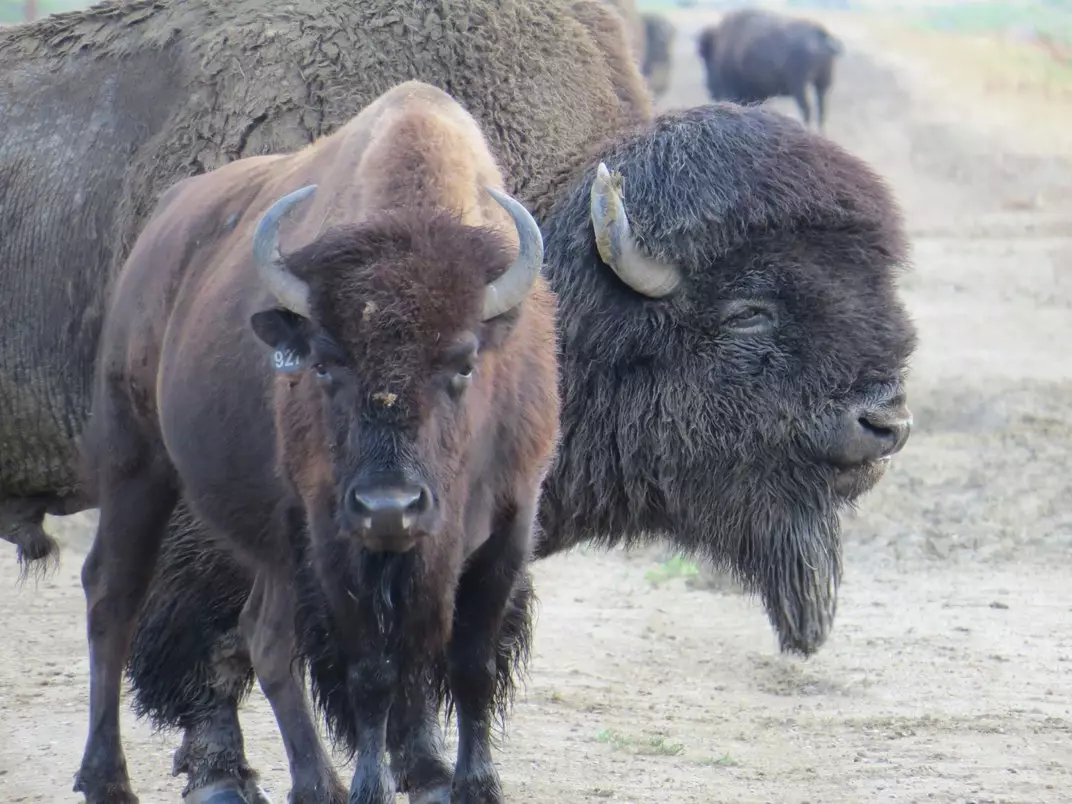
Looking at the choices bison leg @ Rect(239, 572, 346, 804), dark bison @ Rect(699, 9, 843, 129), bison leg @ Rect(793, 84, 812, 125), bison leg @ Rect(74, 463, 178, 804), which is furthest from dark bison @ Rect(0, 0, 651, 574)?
bison leg @ Rect(793, 84, 812, 125)

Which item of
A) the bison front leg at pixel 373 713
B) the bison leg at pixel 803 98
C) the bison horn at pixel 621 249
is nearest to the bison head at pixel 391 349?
the bison front leg at pixel 373 713

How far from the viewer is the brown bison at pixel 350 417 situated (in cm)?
328

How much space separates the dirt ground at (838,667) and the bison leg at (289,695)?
2.37ft

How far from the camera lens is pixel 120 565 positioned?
4574 millimetres

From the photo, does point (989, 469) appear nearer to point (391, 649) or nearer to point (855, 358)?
point (855, 358)

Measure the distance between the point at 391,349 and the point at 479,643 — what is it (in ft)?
2.95

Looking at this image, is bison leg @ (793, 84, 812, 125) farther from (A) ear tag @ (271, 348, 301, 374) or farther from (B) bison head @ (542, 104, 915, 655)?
(A) ear tag @ (271, 348, 301, 374)

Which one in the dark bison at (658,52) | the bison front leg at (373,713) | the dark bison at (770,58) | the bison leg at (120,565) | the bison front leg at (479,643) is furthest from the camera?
the dark bison at (658,52)

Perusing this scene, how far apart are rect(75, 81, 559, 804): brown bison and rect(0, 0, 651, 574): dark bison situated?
2.14ft

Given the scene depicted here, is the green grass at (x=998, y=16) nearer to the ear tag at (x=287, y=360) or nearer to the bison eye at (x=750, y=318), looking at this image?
the bison eye at (x=750, y=318)

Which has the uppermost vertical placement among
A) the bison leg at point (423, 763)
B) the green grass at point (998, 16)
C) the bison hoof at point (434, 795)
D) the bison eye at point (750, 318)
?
the bison eye at point (750, 318)

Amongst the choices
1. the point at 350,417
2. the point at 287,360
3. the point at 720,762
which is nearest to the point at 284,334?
the point at 287,360

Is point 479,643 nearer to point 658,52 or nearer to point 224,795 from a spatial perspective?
point 224,795

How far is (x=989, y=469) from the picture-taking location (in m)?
8.38
